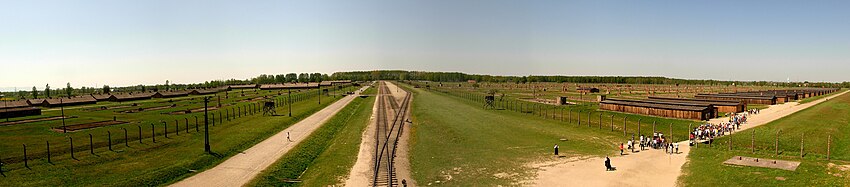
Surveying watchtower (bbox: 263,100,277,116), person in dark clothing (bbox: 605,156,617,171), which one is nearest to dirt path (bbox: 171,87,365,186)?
watchtower (bbox: 263,100,277,116)

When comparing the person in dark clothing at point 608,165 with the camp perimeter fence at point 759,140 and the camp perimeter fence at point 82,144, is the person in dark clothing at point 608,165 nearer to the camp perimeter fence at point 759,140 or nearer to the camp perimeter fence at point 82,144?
the camp perimeter fence at point 759,140

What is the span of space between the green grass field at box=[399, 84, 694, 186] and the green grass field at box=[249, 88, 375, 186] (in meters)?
6.49

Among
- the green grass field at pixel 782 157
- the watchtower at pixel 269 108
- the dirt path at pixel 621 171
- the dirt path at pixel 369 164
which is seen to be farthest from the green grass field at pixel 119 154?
the green grass field at pixel 782 157

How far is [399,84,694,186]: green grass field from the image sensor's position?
37.1m

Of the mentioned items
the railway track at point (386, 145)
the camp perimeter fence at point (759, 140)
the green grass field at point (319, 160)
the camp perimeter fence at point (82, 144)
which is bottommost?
the green grass field at point (319, 160)

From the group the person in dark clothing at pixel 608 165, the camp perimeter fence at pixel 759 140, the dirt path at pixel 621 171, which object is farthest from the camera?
the camp perimeter fence at pixel 759 140

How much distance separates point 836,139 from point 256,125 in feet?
238

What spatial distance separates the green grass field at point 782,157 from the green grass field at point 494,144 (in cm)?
913

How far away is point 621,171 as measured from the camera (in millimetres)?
36844

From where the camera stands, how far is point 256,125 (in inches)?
2803

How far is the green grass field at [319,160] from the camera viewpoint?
36.8m

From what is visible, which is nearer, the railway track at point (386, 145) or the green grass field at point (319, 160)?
the railway track at point (386, 145)

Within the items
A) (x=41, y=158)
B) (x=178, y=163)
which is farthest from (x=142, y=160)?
(x=41, y=158)

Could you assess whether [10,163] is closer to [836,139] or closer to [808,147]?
[808,147]
